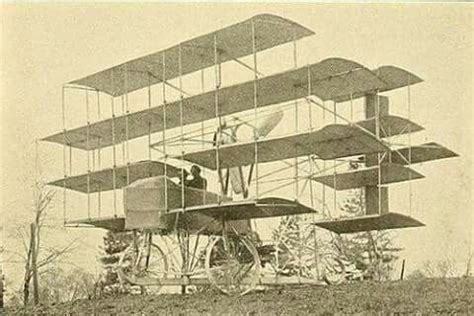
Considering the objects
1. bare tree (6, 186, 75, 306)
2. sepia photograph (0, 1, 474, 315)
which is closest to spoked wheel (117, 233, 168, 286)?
sepia photograph (0, 1, 474, 315)

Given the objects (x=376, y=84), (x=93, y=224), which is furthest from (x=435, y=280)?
(x=93, y=224)

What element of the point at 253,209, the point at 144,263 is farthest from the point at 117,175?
the point at 253,209

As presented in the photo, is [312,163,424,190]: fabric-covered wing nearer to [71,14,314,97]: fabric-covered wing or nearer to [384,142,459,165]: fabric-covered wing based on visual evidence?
[384,142,459,165]: fabric-covered wing

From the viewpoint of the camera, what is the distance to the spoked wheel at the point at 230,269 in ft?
30.9

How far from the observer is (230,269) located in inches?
378

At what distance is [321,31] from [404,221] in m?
2.55

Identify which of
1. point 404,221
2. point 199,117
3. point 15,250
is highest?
point 199,117

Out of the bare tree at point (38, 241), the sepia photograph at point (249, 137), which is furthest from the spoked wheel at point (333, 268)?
the bare tree at point (38, 241)

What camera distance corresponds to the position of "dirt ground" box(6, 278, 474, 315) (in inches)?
284

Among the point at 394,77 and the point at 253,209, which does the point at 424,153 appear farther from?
→ the point at 253,209

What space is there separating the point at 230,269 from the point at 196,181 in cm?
149

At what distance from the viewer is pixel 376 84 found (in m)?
9.72

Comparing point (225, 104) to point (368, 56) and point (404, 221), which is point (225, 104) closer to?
point (404, 221)

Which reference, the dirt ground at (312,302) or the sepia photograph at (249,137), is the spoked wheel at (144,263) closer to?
the sepia photograph at (249,137)
